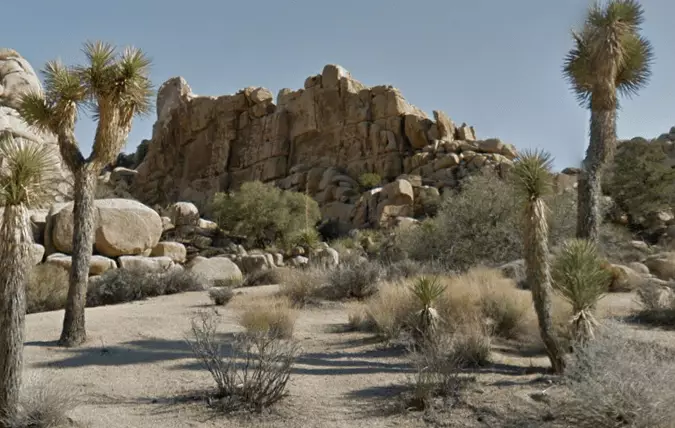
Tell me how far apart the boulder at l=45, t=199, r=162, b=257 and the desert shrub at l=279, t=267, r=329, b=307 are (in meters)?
7.56

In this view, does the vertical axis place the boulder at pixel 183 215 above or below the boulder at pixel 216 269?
above

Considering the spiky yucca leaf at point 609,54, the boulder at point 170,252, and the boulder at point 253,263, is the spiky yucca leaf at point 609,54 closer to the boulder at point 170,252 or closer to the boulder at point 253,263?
the boulder at point 253,263

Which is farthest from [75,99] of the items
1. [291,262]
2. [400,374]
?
[291,262]

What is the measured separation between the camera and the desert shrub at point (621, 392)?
4703 mm

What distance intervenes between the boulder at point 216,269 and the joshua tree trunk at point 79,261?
29.6 ft

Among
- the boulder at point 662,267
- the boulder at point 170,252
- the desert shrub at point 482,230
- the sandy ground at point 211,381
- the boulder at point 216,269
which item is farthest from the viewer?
the boulder at point 170,252

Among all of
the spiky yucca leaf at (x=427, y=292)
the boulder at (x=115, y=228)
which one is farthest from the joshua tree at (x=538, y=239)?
the boulder at (x=115, y=228)

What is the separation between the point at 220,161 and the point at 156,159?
326 inches

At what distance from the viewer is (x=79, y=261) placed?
922 centimetres

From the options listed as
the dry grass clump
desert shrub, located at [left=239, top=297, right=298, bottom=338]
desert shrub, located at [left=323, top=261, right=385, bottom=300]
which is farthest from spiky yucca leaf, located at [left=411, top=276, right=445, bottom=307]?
desert shrub, located at [left=323, top=261, right=385, bottom=300]

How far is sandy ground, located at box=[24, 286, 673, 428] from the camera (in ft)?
19.3

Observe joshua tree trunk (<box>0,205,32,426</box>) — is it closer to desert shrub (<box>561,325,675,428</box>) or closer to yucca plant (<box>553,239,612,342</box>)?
desert shrub (<box>561,325,675,428</box>)

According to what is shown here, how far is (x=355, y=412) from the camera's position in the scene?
6.13m

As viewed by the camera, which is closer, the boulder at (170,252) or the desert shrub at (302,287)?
the desert shrub at (302,287)
